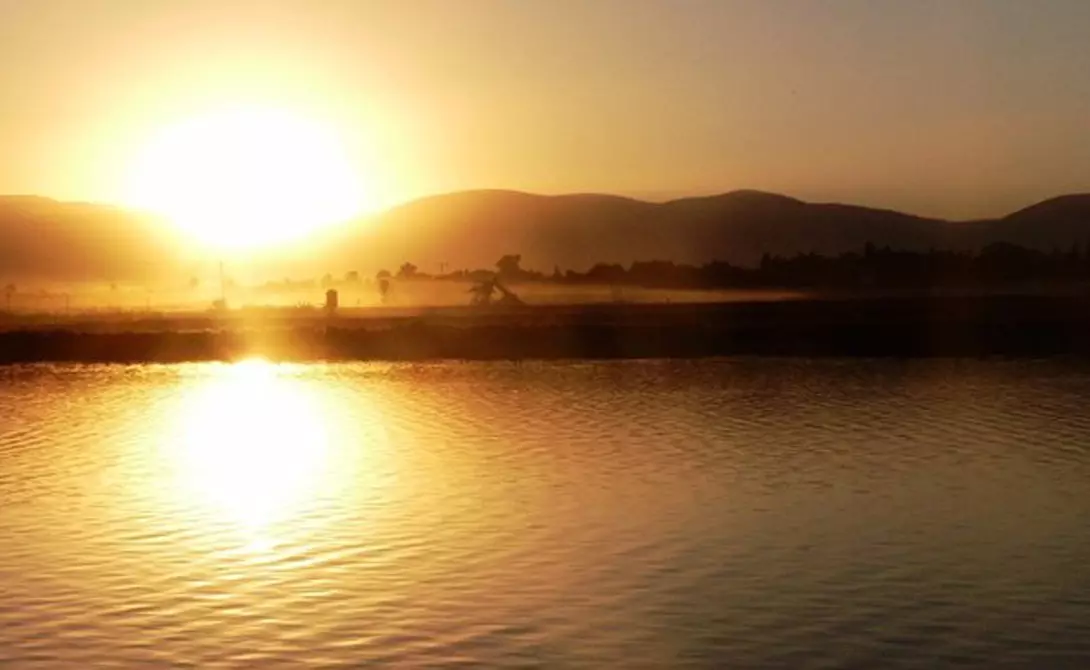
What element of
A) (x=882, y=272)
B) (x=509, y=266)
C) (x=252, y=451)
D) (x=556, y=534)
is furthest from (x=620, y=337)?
(x=509, y=266)

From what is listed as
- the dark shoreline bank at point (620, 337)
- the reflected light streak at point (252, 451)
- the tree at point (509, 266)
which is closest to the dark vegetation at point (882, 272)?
the tree at point (509, 266)

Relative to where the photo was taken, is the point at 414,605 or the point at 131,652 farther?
the point at 414,605

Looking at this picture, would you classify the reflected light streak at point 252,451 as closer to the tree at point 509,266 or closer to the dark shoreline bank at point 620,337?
the dark shoreline bank at point 620,337

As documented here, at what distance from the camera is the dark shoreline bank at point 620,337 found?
174 feet

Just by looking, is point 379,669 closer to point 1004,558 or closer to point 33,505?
point 1004,558

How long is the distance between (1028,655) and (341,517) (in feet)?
32.3

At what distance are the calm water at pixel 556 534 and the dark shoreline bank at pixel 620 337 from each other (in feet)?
63.3

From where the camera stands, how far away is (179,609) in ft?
48.5

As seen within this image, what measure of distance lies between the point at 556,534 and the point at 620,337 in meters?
38.0

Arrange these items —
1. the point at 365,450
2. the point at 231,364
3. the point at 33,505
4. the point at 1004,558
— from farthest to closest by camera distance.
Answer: the point at 231,364, the point at 365,450, the point at 33,505, the point at 1004,558

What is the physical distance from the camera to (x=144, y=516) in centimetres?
1997

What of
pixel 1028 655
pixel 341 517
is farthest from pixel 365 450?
pixel 1028 655

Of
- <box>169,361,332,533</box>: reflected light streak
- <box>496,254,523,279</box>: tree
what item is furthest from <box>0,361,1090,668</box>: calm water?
<box>496,254,523,279</box>: tree

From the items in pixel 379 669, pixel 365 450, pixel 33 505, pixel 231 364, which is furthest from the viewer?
pixel 231 364
